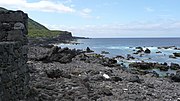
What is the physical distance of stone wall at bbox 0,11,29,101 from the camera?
12.3 m

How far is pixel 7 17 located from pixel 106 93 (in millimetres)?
8111

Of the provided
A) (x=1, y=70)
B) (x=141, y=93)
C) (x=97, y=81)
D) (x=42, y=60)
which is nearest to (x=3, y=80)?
A: (x=1, y=70)

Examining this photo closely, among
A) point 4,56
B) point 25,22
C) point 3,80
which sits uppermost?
point 25,22

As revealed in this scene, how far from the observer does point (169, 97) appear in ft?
72.1

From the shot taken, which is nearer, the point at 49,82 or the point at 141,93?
the point at 49,82

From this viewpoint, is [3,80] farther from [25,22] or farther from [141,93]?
[141,93]

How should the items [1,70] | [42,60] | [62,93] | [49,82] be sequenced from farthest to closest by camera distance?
[42,60], [49,82], [62,93], [1,70]

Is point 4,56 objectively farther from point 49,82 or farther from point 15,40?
point 49,82

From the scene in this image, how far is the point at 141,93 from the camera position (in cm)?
2188

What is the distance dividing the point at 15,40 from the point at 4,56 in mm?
2308

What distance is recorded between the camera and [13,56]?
1328 centimetres

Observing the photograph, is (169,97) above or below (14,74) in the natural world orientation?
below

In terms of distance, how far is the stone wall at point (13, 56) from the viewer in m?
12.3

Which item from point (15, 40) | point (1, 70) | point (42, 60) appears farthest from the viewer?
point (42, 60)
